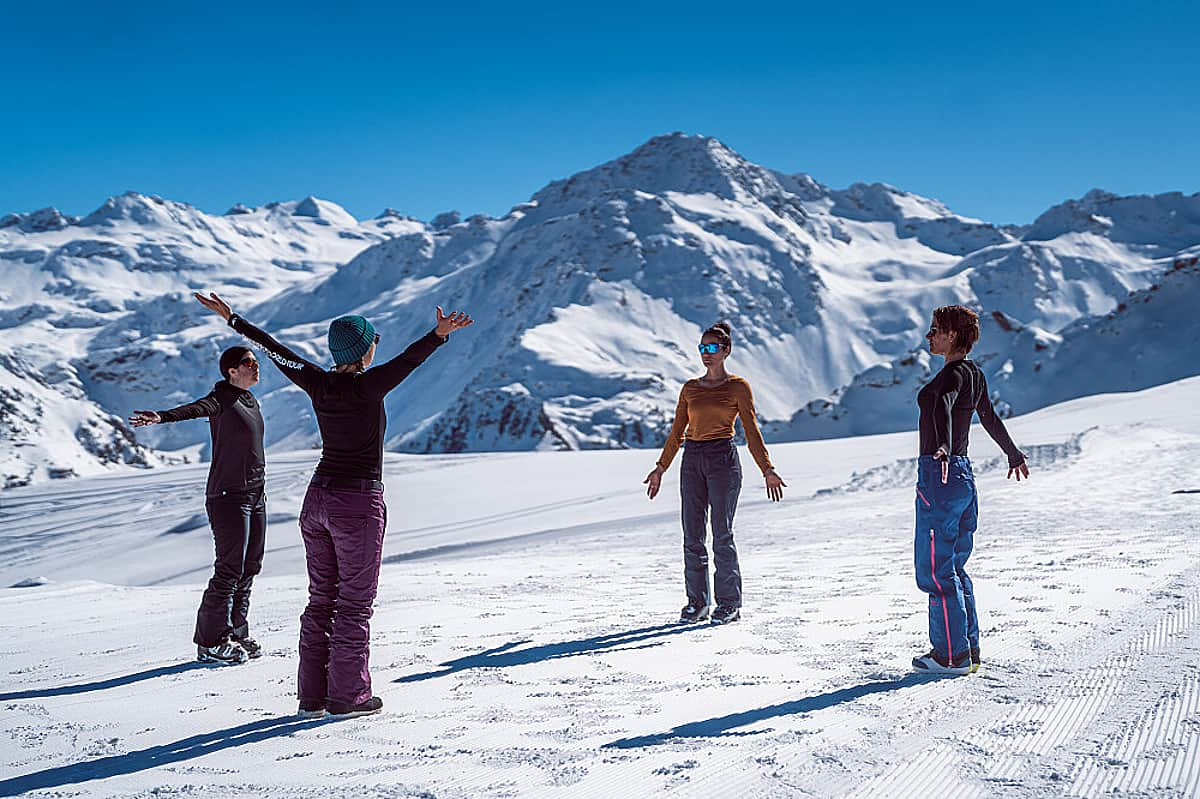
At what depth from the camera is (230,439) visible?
5918 millimetres

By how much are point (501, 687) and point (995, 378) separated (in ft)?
198

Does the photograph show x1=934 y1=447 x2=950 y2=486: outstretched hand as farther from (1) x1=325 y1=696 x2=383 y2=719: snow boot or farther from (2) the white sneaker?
(1) x1=325 y1=696 x2=383 y2=719: snow boot

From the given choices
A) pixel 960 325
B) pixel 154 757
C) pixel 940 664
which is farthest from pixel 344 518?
pixel 960 325

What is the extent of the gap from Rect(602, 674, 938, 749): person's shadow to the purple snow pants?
133 centimetres

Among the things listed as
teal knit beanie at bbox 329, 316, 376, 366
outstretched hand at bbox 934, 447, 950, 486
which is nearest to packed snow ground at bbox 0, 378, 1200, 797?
outstretched hand at bbox 934, 447, 950, 486

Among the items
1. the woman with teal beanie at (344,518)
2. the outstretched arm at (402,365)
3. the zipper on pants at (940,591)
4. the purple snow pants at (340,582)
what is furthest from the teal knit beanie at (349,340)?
the zipper on pants at (940,591)

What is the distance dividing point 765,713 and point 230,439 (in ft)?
12.2

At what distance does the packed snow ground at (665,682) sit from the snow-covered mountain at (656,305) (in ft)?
145

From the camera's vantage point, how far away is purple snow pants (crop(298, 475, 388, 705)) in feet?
14.2

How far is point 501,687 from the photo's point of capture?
4891 millimetres

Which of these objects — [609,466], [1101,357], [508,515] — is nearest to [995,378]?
[1101,357]

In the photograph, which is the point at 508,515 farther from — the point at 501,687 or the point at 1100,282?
the point at 1100,282

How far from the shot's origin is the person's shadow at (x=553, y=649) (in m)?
5.41

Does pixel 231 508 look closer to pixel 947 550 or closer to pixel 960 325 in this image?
pixel 947 550
